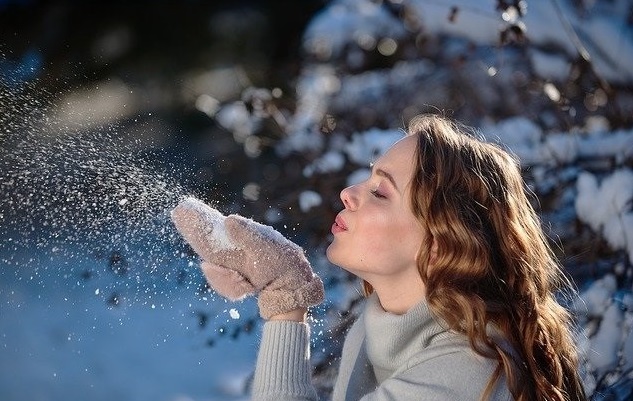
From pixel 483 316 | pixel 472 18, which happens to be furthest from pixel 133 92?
pixel 483 316

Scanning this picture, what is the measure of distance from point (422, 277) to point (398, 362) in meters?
0.17

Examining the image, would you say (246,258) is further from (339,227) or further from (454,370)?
(454,370)

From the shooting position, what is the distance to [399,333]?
178cm

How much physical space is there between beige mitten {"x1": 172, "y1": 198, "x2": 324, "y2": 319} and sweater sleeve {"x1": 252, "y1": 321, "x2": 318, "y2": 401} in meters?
0.04

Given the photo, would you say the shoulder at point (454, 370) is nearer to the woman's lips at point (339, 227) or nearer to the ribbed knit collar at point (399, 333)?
the ribbed knit collar at point (399, 333)

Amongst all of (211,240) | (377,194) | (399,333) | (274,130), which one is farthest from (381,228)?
(274,130)

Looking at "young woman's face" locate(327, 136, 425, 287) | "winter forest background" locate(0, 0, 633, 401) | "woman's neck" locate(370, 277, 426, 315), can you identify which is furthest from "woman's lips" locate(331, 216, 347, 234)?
"winter forest background" locate(0, 0, 633, 401)

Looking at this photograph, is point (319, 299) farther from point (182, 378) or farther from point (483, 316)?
point (182, 378)

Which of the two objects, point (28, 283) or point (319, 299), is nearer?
point (319, 299)

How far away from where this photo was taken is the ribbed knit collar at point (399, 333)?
1.78 m

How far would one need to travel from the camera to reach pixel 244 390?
3219 mm

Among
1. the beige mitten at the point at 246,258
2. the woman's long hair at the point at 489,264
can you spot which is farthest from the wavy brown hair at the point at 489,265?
the beige mitten at the point at 246,258

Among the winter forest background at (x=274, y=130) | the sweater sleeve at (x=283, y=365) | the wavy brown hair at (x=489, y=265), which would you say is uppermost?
the wavy brown hair at (x=489, y=265)

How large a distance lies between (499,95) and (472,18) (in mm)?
301
